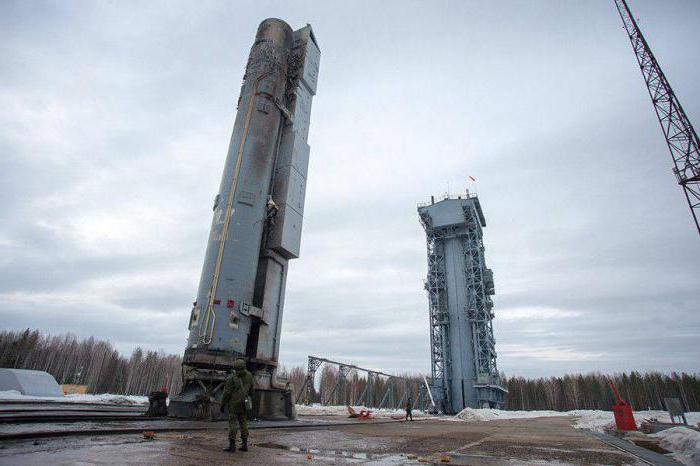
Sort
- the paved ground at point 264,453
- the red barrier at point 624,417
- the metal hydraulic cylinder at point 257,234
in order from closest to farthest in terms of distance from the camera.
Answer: the paved ground at point 264,453, the red barrier at point 624,417, the metal hydraulic cylinder at point 257,234

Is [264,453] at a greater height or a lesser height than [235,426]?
lesser

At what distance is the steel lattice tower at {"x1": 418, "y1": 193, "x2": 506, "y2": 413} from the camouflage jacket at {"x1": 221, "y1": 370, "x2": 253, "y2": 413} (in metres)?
33.7

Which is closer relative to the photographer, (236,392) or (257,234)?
(236,392)

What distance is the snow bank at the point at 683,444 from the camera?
234 inches

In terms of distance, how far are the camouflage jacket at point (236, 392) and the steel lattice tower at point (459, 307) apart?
110 feet

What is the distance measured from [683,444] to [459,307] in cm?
3299

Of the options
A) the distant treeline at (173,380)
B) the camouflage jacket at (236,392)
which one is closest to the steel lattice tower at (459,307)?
the distant treeline at (173,380)

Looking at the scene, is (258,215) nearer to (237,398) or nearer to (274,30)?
(237,398)

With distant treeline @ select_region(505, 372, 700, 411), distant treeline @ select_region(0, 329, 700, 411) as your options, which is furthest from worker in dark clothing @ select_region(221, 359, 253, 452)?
distant treeline @ select_region(505, 372, 700, 411)

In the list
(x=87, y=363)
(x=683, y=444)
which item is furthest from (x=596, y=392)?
(x=87, y=363)

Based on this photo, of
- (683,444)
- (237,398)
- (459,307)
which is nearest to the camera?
(237,398)

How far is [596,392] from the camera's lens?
248 ft

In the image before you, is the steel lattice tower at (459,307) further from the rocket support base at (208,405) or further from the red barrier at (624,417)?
the rocket support base at (208,405)

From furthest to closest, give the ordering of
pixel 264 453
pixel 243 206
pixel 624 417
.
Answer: pixel 243 206
pixel 624 417
pixel 264 453
